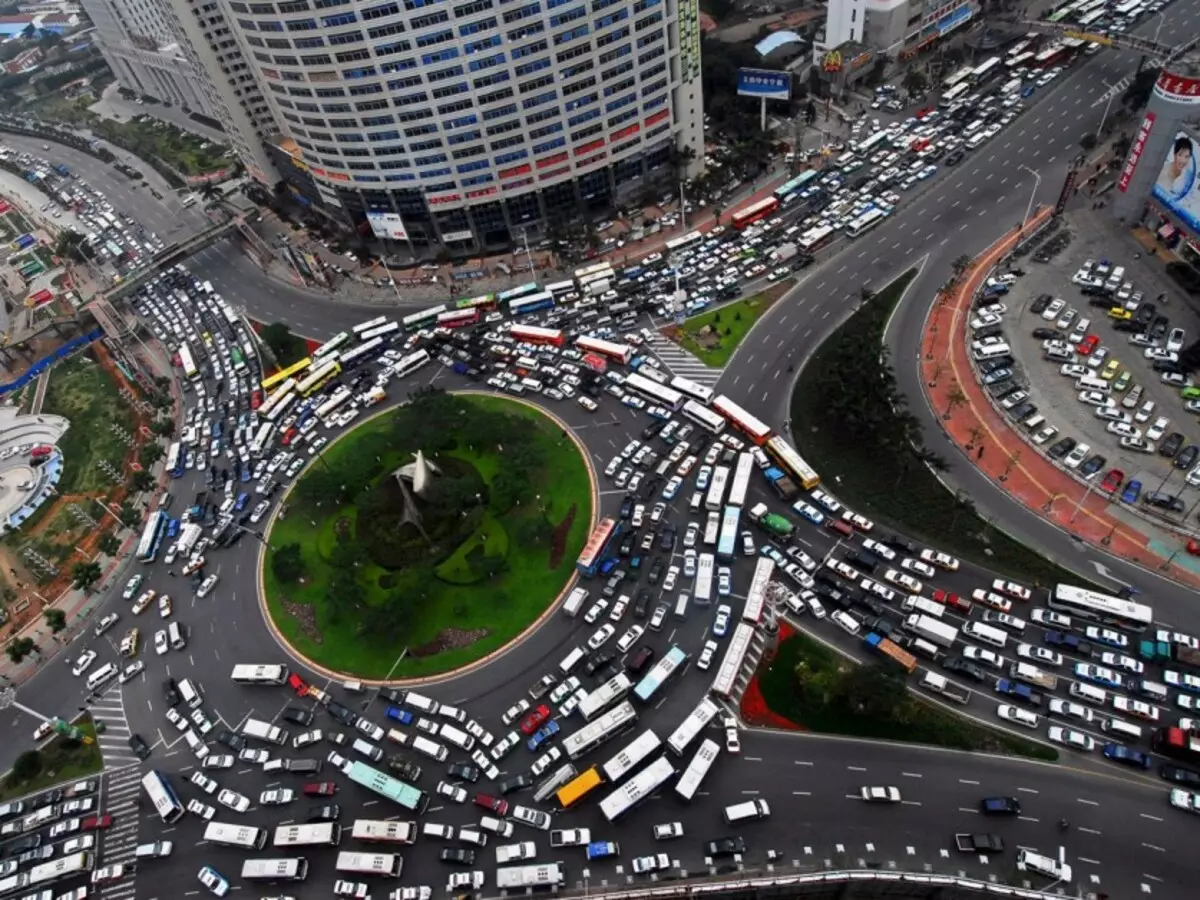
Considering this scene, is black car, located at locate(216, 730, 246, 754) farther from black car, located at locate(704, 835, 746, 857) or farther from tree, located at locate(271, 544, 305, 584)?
black car, located at locate(704, 835, 746, 857)

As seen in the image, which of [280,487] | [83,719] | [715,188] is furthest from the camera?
[715,188]

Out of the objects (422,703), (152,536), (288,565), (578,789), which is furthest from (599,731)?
(152,536)

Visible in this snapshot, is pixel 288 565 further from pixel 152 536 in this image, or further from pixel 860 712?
pixel 860 712

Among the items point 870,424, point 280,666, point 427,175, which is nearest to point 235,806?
point 280,666

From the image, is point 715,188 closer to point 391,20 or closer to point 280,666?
point 391,20

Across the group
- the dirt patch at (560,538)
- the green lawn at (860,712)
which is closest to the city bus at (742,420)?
the dirt patch at (560,538)

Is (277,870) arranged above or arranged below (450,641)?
above

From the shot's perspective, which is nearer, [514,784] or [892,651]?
[514,784]
